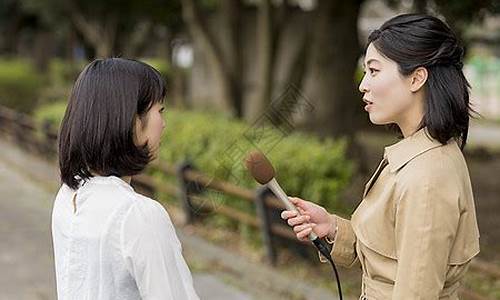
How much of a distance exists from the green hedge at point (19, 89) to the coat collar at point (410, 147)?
17201mm

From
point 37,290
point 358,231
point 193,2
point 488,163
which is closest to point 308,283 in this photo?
point 37,290

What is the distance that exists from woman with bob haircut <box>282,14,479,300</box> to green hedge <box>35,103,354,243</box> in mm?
2994

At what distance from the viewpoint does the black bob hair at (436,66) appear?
1821 millimetres

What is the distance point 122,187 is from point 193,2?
9.29 metres

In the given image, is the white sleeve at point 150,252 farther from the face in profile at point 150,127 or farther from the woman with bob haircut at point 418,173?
the woman with bob haircut at point 418,173

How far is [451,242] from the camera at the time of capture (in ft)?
5.78

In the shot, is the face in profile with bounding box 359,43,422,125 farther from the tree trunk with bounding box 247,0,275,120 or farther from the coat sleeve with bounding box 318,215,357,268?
the tree trunk with bounding box 247,0,275,120

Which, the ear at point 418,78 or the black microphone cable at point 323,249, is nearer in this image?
the ear at point 418,78

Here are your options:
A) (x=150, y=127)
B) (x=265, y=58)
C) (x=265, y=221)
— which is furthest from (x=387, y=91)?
(x=265, y=58)

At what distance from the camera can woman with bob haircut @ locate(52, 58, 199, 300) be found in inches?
67.5

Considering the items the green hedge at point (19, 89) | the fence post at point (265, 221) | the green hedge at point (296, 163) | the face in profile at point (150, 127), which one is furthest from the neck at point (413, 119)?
the green hedge at point (19, 89)

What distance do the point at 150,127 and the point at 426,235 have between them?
0.71 meters

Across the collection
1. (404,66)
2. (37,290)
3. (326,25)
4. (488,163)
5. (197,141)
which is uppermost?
(404,66)

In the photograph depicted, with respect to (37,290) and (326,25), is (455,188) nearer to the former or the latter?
(37,290)
